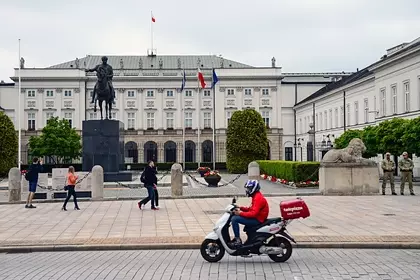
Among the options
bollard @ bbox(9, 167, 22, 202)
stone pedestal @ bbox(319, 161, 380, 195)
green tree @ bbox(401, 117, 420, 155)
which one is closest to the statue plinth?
stone pedestal @ bbox(319, 161, 380, 195)

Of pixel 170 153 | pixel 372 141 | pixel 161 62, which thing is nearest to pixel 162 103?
pixel 161 62

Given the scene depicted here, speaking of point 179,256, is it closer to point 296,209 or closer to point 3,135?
point 296,209

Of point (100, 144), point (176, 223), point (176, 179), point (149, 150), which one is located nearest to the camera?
point (176, 223)

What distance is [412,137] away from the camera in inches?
1506

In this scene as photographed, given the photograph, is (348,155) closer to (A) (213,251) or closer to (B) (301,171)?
(B) (301,171)

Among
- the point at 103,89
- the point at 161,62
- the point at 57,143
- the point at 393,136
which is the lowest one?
the point at 57,143

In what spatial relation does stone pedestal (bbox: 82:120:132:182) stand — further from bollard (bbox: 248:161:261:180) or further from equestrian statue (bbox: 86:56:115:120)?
bollard (bbox: 248:161:261:180)

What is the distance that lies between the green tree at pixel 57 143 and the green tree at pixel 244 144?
21.2 m

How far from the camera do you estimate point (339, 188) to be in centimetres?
2683

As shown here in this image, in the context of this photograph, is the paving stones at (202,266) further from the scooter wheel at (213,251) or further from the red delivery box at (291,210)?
the red delivery box at (291,210)

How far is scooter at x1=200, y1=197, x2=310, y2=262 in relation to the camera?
10750mm

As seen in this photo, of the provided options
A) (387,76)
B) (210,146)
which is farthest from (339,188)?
(210,146)

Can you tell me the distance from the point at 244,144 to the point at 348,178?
133 feet

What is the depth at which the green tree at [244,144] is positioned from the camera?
67.4m
